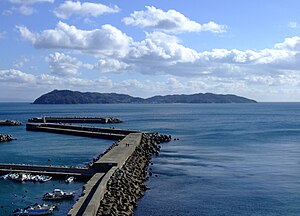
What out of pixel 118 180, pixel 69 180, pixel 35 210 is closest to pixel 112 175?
pixel 118 180

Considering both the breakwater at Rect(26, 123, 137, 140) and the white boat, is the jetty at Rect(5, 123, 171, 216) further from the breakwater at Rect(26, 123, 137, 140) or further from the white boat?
the breakwater at Rect(26, 123, 137, 140)

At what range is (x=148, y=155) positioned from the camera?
4969 centimetres

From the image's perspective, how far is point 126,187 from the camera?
31234 mm

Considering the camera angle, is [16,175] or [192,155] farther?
[192,155]

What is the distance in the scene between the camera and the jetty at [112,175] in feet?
85.1

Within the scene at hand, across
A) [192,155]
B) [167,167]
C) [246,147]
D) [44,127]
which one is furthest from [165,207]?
[44,127]

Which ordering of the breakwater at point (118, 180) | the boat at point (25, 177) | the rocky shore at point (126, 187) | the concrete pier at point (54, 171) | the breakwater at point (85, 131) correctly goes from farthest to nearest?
the breakwater at point (85, 131) → the concrete pier at point (54, 171) → the boat at point (25, 177) → the rocky shore at point (126, 187) → the breakwater at point (118, 180)

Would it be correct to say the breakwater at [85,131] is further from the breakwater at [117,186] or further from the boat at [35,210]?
the boat at [35,210]

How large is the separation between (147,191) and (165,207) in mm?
4332

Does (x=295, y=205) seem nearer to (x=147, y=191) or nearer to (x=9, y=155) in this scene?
(x=147, y=191)

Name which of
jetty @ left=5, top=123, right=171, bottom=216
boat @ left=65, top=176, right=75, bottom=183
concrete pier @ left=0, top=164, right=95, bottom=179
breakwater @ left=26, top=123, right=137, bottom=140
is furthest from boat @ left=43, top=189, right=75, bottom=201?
breakwater @ left=26, top=123, right=137, bottom=140

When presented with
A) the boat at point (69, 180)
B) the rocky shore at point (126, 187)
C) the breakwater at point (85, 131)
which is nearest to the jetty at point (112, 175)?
the rocky shore at point (126, 187)

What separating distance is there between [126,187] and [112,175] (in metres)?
2.50

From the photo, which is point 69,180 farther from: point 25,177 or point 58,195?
point 58,195
